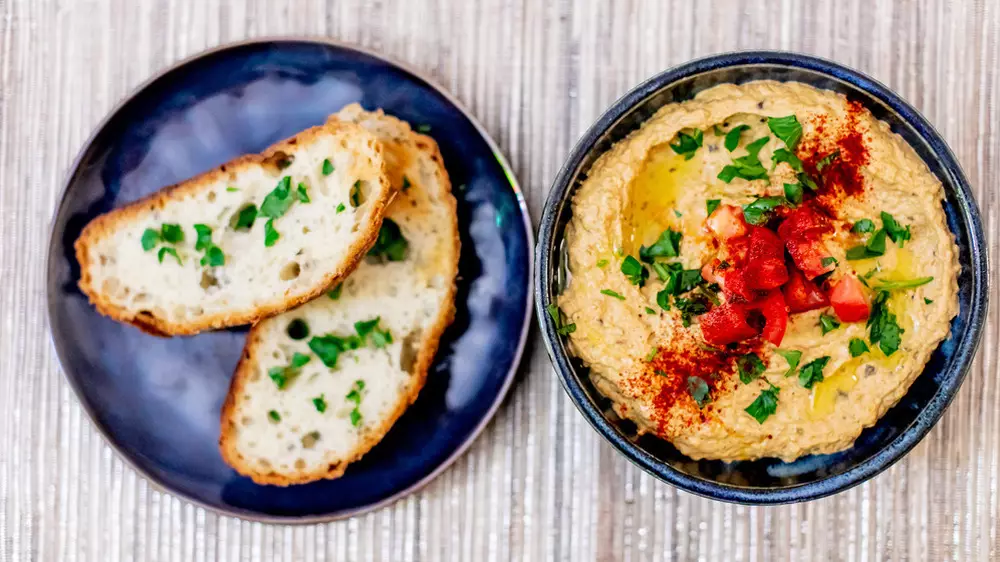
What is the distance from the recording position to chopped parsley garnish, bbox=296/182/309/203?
2.14 m

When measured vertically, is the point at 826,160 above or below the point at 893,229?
above

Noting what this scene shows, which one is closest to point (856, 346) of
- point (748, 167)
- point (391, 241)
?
point (748, 167)

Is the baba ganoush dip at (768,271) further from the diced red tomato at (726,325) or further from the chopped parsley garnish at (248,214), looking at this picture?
the chopped parsley garnish at (248,214)

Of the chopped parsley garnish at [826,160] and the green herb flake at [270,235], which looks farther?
the green herb flake at [270,235]

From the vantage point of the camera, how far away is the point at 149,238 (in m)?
2.18

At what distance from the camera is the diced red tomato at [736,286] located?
171cm

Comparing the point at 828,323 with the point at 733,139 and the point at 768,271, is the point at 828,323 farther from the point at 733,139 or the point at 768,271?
the point at 733,139

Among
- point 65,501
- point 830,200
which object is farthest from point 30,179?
point 830,200

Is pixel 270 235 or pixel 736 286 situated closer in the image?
pixel 736 286

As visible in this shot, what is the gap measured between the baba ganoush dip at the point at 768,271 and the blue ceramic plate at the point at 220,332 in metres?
0.44

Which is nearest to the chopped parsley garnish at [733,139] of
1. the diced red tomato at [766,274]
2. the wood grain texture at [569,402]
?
the diced red tomato at [766,274]

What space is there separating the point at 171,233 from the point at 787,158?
153 centimetres

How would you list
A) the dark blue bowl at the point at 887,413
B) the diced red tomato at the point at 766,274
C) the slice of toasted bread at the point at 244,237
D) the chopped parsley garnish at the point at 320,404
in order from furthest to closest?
the chopped parsley garnish at the point at 320,404
the slice of toasted bread at the point at 244,237
the dark blue bowl at the point at 887,413
the diced red tomato at the point at 766,274

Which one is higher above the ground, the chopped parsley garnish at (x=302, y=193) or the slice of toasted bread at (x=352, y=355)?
the chopped parsley garnish at (x=302, y=193)
